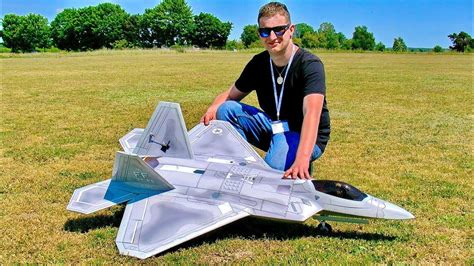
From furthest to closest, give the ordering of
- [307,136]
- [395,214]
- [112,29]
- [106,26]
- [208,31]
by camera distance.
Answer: [208,31]
[112,29]
[106,26]
[307,136]
[395,214]

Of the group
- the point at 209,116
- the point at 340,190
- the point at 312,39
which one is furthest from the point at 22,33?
the point at 340,190

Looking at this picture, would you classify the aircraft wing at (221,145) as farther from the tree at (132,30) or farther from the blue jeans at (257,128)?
the tree at (132,30)

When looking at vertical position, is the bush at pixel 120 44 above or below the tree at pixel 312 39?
below

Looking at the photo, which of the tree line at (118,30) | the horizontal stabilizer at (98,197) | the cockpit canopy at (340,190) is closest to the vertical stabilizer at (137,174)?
the horizontal stabilizer at (98,197)

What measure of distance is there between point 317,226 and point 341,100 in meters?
12.4

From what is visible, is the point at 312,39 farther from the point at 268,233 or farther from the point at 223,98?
the point at 268,233

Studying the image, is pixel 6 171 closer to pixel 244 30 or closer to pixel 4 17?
pixel 4 17

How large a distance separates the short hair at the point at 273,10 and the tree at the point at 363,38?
449 feet

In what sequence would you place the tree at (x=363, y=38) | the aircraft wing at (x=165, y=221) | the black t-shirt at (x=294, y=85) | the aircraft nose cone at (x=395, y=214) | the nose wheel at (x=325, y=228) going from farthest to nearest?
the tree at (x=363, y=38) → the black t-shirt at (x=294, y=85) → the nose wheel at (x=325, y=228) → the aircraft nose cone at (x=395, y=214) → the aircraft wing at (x=165, y=221)

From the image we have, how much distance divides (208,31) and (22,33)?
4600 centimetres

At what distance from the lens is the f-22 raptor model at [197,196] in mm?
4590

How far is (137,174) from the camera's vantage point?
5.13m

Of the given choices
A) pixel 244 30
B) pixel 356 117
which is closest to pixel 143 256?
pixel 356 117

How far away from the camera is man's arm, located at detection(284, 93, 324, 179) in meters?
4.90
